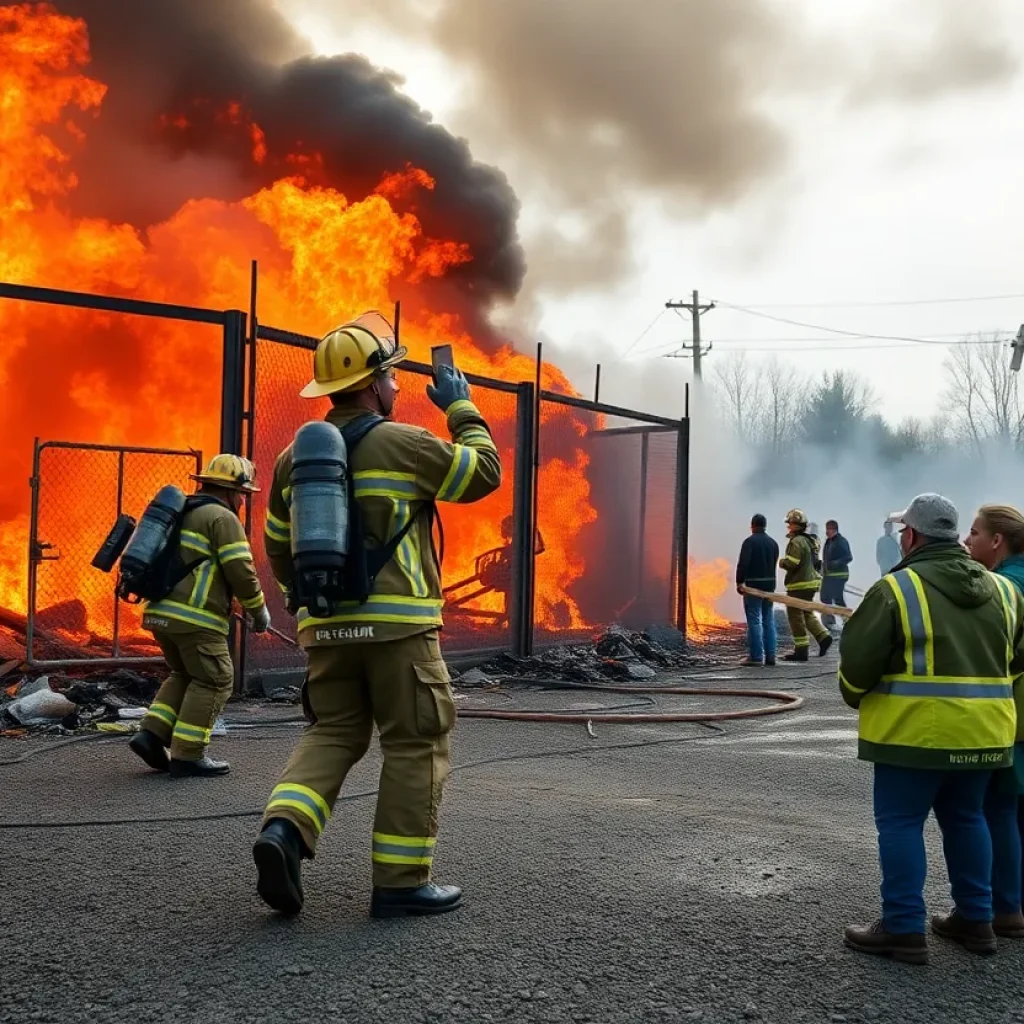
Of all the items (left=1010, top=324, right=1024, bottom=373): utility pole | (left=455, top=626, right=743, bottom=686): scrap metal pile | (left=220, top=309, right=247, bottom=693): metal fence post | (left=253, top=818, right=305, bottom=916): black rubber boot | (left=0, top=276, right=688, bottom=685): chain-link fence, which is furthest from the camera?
(left=1010, top=324, right=1024, bottom=373): utility pole

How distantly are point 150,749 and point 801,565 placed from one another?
30.0ft

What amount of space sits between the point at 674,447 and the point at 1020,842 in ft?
36.1

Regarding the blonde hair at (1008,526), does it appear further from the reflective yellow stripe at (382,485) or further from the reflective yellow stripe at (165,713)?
the reflective yellow stripe at (165,713)

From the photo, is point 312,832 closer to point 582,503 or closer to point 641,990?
point 641,990

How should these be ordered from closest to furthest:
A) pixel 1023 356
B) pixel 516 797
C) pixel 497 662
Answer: pixel 516 797, pixel 497 662, pixel 1023 356

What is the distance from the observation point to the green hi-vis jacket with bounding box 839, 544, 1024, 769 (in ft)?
10.4

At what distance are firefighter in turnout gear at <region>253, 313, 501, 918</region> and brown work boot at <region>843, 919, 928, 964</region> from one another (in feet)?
4.15

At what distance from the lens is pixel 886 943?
10.5ft

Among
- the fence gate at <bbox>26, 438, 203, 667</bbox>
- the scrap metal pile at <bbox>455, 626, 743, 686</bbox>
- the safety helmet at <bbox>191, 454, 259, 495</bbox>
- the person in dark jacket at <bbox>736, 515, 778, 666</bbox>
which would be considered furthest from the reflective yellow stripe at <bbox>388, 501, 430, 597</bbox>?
the person in dark jacket at <bbox>736, 515, 778, 666</bbox>

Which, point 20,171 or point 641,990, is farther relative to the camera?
point 20,171

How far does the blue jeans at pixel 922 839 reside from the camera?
10.4 feet

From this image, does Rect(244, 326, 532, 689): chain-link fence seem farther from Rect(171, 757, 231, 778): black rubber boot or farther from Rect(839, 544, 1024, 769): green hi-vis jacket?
Rect(839, 544, 1024, 769): green hi-vis jacket

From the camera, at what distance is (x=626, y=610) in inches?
543

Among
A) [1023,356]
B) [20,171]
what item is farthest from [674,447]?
[1023,356]
